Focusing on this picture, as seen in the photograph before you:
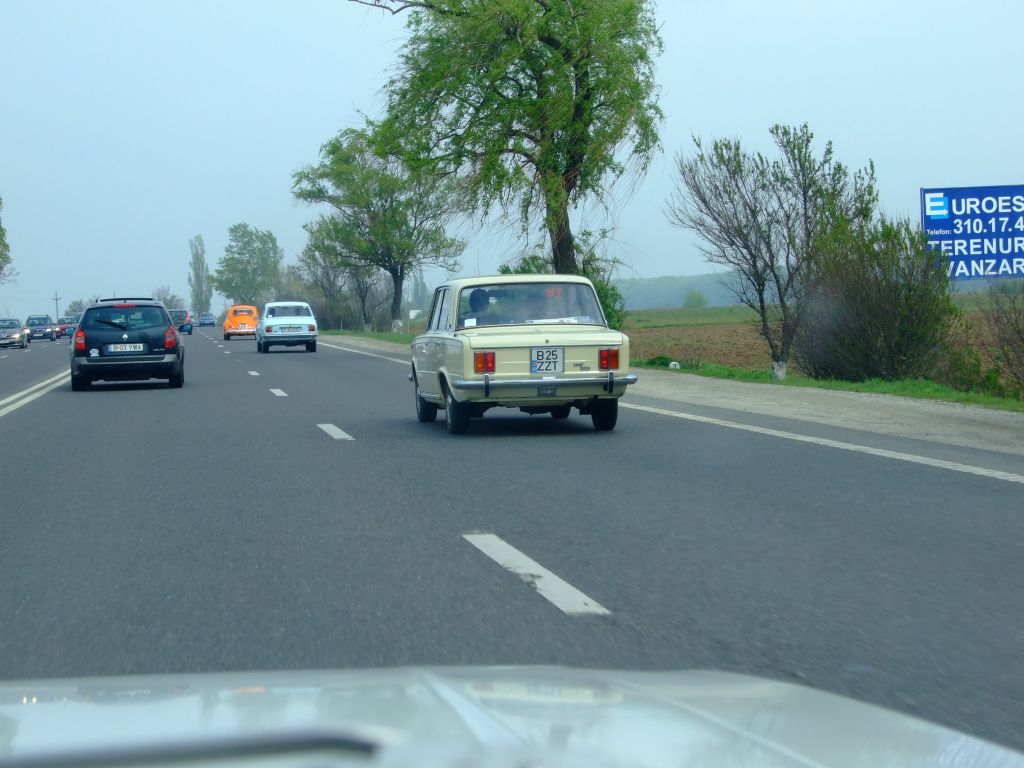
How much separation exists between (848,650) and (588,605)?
123 cm

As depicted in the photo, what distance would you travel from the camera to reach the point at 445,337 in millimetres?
13633

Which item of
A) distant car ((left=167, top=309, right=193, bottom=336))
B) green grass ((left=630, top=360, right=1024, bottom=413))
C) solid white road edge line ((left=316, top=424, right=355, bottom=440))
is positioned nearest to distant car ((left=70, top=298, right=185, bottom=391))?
solid white road edge line ((left=316, top=424, right=355, bottom=440))

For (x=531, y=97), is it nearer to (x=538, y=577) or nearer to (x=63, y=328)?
(x=538, y=577)

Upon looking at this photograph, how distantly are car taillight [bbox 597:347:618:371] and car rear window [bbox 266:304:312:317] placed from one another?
32103 mm

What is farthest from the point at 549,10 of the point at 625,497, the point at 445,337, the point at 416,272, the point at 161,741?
the point at 416,272

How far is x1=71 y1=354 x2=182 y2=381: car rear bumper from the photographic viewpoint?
73.9 ft

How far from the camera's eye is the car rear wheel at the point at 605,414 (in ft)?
45.2

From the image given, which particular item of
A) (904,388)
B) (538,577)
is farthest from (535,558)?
(904,388)

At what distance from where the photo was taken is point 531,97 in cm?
3303

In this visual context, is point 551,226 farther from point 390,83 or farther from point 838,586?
point 838,586

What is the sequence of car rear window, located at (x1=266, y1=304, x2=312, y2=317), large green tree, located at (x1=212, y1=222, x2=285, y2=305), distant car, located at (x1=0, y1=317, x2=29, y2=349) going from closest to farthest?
car rear window, located at (x1=266, y1=304, x2=312, y2=317), distant car, located at (x1=0, y1=317, x2=29, y2=349), large green tree, located at (x1=212, y1=222, x2=285, y2=305)

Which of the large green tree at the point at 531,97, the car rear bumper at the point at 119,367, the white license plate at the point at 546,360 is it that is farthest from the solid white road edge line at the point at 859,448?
the large green tree at the point at 531,97

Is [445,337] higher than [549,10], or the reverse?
[549,10]

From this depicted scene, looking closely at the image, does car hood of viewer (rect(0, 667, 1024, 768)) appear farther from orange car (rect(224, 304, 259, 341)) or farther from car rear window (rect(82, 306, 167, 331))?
orange car (rect(224, 304, 259, 341))
